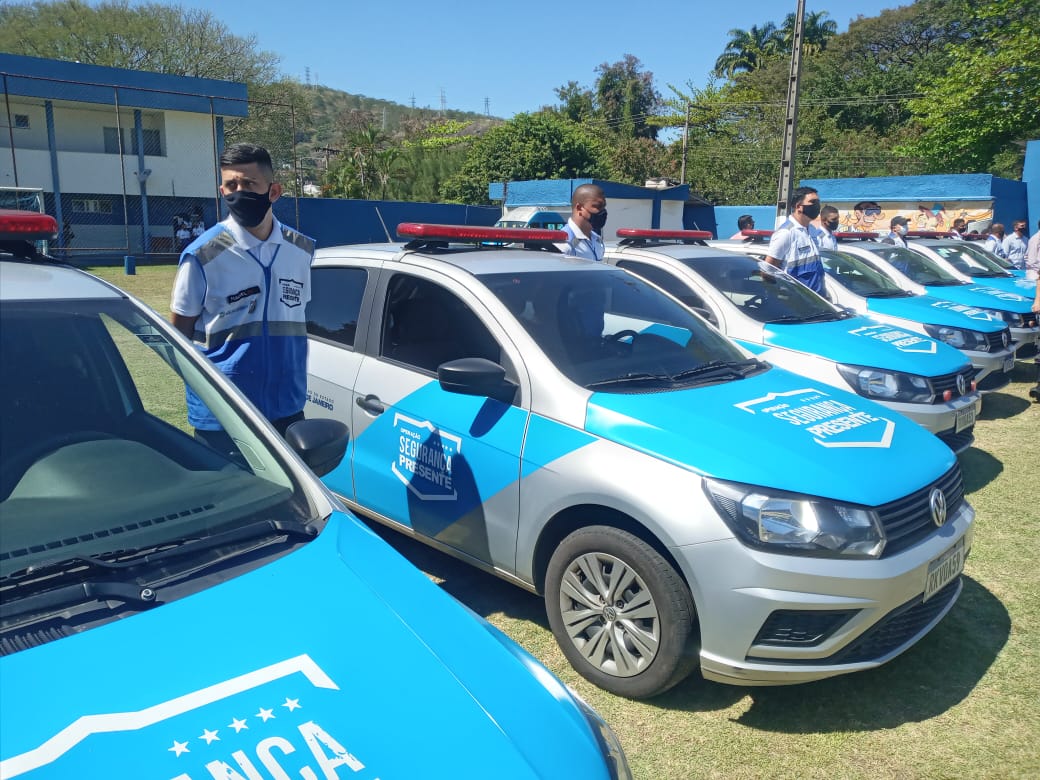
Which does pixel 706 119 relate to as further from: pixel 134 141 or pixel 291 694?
pixel 291 694

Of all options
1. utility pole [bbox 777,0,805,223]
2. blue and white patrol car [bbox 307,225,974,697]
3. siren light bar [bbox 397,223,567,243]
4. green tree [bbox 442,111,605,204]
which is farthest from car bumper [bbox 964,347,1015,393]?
green tree [bbox 442,111,605,204]

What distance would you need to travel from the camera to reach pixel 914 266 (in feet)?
30.6

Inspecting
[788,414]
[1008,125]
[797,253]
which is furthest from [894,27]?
[788,414]

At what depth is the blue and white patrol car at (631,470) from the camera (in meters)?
2.68

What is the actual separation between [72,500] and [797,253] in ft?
20.5

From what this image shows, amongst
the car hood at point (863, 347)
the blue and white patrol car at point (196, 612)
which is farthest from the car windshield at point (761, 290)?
the blue and white patrol car at point (196, 612)

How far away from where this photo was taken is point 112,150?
1148 inches

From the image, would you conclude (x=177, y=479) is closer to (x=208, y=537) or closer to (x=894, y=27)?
(x=208, y=537)

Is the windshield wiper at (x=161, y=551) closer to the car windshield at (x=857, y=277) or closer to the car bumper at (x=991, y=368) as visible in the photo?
the car bumper at (x=991, y=368)

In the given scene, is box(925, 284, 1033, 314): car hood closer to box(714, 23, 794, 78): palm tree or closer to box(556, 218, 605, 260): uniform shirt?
box(556, 218, 605, 260): uniform shirt

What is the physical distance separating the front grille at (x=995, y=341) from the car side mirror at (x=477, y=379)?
229 inches

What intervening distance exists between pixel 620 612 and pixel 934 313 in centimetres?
584

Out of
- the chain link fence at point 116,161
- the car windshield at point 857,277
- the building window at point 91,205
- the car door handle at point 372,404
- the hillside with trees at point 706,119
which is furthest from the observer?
the hillside with trees at point 706,119

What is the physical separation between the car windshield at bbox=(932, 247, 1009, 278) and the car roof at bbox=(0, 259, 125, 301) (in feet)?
35.3
